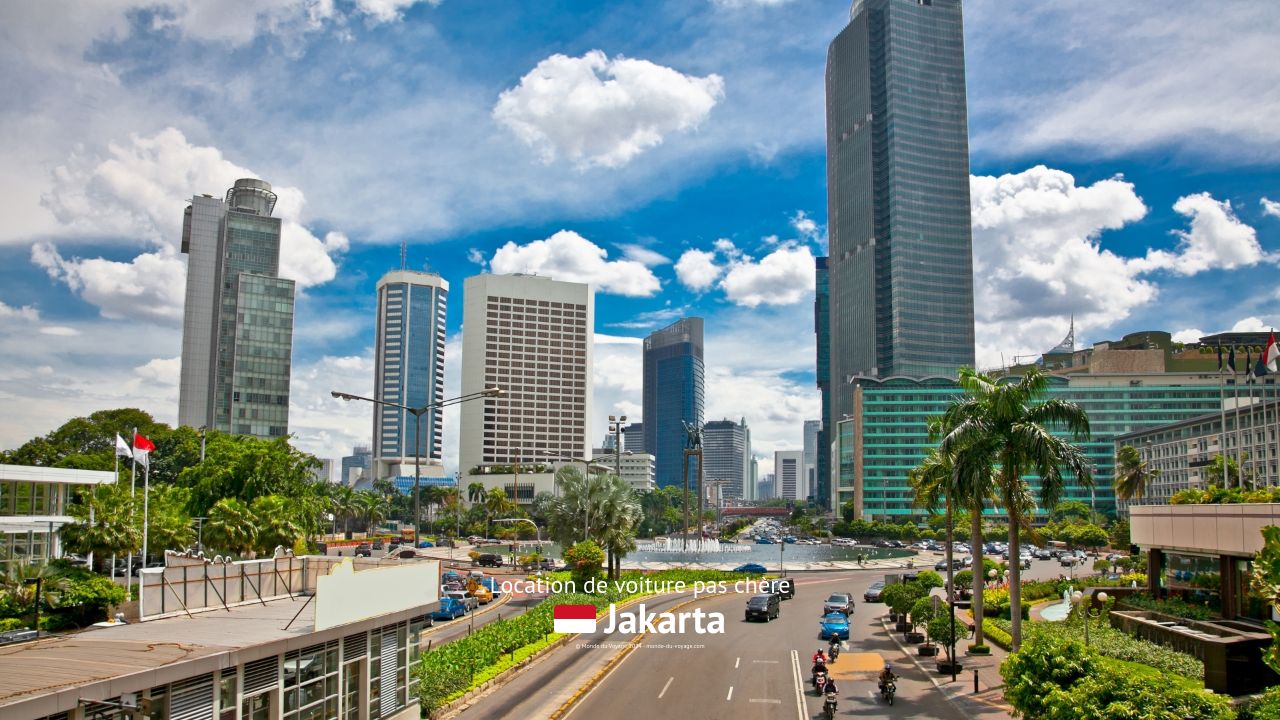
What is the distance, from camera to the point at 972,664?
36688 mm

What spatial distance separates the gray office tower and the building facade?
10561cm

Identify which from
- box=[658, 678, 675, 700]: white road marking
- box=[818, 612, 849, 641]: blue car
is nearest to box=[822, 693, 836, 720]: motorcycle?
box=[658, 678, 675, 700]: white road marking

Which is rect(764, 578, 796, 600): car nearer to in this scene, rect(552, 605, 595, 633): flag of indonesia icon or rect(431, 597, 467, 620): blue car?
rect(552, 605, 595, 633): flag of indonesia icon

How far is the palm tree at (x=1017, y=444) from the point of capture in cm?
3212

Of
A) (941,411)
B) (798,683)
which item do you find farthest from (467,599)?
(941,411)

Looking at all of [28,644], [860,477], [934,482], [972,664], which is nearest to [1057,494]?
[972,664]

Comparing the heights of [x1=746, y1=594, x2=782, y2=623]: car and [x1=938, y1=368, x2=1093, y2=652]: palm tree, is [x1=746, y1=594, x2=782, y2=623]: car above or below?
below

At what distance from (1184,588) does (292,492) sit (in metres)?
57.3

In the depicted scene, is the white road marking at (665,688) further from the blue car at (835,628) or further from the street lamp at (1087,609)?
the street lamp at (1087,609)

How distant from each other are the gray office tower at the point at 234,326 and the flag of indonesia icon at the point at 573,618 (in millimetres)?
130845

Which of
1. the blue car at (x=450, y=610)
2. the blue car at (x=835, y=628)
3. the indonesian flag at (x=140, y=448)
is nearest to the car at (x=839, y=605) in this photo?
the blue car at (x=835, y=628)

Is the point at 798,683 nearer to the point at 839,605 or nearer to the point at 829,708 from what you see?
the point at 829,708

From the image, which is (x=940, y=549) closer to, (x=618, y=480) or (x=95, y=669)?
(x=618, y=480)

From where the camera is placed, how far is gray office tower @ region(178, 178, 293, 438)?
162 m
